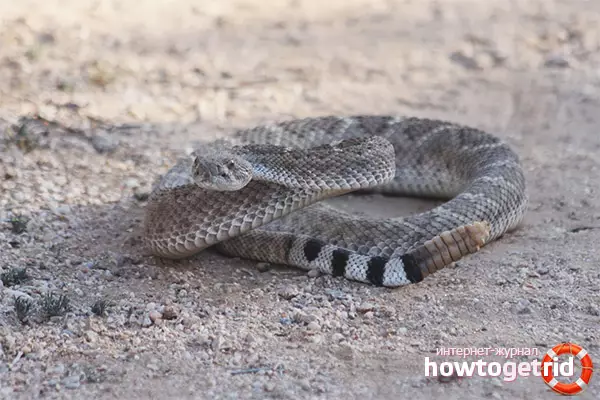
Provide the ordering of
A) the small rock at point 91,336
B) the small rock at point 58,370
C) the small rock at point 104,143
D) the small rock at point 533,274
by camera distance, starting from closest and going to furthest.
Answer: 1. the small rock at point 58,370
2. the small rock at point 91,336
3. the small rock at point 533,274
4. the small rock at point 104,143

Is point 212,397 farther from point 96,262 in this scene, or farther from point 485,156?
point 485,156

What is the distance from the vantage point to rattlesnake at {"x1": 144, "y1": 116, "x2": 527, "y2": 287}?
227 inches

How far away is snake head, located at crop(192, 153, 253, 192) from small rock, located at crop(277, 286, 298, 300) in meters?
0.70

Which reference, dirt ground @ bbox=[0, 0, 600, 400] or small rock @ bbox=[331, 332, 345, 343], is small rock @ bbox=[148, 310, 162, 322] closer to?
dirt ground @ bbox=[0, 0, 600, 400]

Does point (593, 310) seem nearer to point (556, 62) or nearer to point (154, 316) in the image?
point (154, 316)

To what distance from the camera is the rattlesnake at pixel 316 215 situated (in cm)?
576

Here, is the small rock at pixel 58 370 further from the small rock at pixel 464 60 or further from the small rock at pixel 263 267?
the small rock at pixel 464 60

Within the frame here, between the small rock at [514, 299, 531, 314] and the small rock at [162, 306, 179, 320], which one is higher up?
the small rock at [514, 299, 531, 314]

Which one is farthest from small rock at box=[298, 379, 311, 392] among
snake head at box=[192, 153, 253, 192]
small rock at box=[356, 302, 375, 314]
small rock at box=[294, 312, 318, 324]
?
snake head at box=[192, 153, 253, 192]

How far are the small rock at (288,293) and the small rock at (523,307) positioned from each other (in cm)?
133

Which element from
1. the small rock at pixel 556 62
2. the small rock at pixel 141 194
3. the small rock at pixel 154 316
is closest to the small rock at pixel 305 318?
the small rock at pixel 154 316

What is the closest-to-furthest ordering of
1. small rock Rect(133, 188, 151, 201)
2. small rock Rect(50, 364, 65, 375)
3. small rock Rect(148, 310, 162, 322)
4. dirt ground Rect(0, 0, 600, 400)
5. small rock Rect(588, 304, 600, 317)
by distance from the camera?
1. small rock Rect(50, 364, 65, 375)
2. dirt ground Rect(0, 0, 600, 400)
3. small rock Rect(148, 310, 162, 322)
4. small rock Rect(588, 304, 600, 317)
5. small rock Rect(133, 188, 151, 201)

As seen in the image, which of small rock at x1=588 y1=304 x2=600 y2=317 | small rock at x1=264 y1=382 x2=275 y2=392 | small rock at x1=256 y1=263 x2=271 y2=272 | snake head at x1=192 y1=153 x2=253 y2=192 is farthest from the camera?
small rock at x1=256 y1=263 x2=271 y2=272

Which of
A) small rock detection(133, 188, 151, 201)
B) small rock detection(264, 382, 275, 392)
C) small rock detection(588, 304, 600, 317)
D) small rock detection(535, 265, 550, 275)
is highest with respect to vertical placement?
small rock detection(535, 265, 550, 275)
